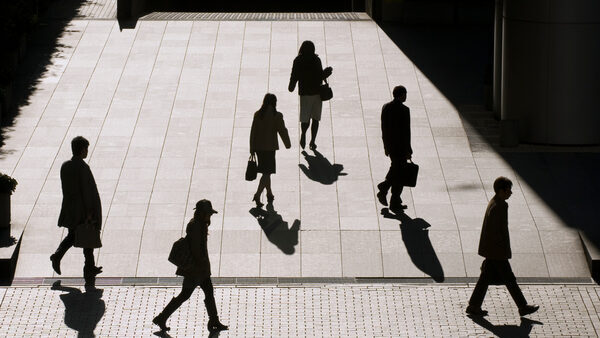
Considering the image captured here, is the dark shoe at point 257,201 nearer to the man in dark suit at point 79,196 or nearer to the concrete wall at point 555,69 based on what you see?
the man in dark suit at point 79,196

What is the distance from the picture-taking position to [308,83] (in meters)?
19.6

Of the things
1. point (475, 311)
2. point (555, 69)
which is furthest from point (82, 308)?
point (555, 69)

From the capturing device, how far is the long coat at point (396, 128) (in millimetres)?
16672

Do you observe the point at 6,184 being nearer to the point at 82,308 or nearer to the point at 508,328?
the point at 82,308

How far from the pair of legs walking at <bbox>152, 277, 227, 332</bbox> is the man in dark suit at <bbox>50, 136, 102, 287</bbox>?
179cm

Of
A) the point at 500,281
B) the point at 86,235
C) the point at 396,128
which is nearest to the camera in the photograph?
the point at 500,281

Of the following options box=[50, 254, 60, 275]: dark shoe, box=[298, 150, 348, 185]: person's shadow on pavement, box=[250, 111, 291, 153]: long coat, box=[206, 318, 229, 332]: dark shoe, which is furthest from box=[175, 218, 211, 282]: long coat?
box=[298, 150, 348, 185]: person's shadow on pavement

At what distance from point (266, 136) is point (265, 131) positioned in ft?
0.23

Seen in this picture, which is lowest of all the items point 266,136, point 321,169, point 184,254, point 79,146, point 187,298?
point 321,169

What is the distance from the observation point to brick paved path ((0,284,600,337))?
13.2m

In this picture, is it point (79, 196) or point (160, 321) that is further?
point (79, 196)

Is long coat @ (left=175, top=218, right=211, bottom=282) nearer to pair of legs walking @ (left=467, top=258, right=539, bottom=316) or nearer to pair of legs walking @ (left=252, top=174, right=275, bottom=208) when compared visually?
pair of legs walking @ (left=467, top=258, right=539, bottom=316)

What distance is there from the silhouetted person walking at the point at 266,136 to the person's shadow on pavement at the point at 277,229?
0.94ft

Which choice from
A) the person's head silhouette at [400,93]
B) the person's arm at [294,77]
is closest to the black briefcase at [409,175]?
the person's head silhouette at [400,93]
